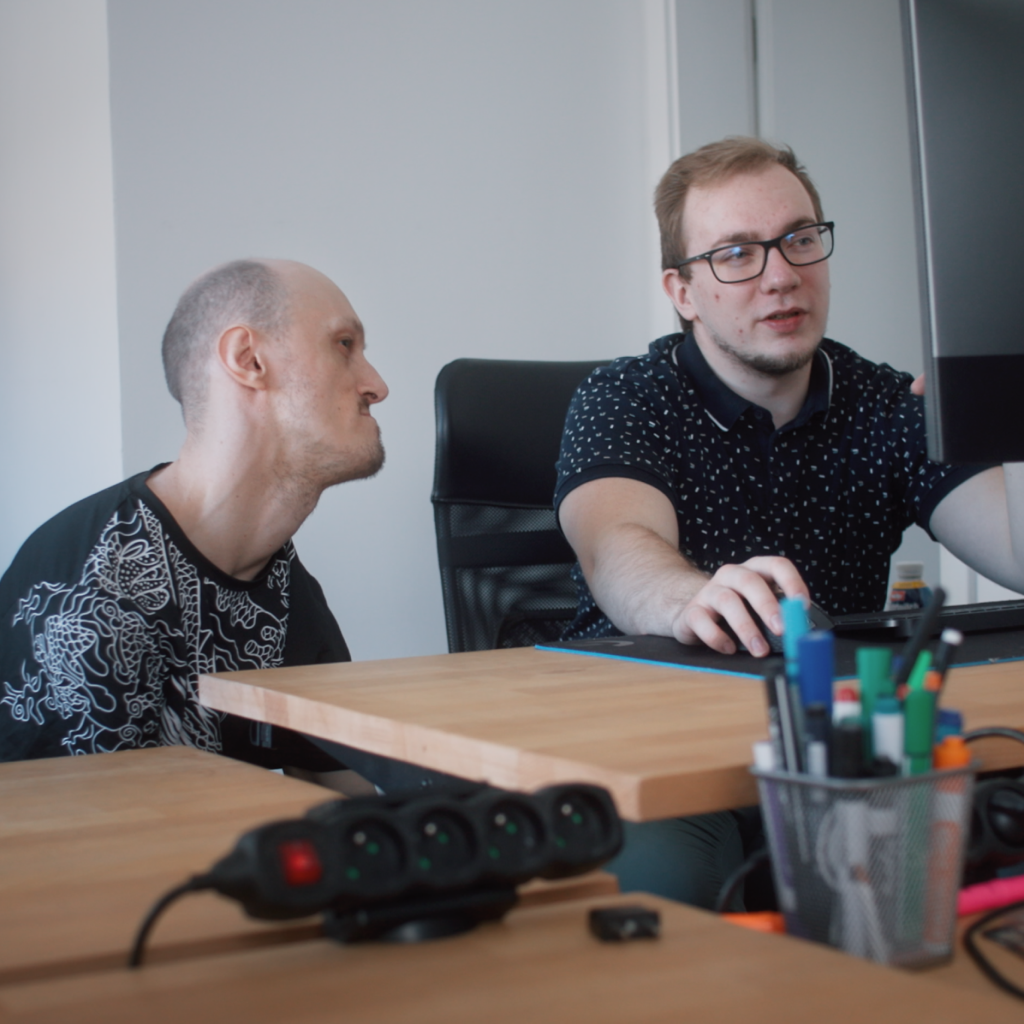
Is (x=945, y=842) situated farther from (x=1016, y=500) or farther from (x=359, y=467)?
(x=359, y=467)

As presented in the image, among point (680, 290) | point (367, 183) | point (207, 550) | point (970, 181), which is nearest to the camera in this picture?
point (970, 181)

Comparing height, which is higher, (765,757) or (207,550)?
(207,550)

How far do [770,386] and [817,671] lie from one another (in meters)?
1.22

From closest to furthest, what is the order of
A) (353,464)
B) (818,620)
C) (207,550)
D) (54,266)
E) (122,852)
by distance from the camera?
1. (122,852)
2. (818,620)
3. (207,550)
4. (353,464)
5. (54,266)

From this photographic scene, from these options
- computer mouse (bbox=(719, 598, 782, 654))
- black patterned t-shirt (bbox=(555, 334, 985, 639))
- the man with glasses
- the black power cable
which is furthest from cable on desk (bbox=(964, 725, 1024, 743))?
black patterned t-shirt (bbox=(555, 334, 985, 639))

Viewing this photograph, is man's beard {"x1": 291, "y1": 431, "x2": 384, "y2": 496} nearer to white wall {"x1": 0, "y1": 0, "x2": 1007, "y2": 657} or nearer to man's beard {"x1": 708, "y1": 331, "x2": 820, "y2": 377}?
man's beard {"x1": 708, "y1": 331, "x2": 820, "y2": 377}

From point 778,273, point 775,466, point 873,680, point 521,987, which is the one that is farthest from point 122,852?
point 778,273

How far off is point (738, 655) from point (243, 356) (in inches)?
32.2

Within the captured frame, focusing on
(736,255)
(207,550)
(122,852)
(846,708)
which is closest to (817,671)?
(846,708)

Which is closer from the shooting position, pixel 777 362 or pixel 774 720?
pixel 774 720

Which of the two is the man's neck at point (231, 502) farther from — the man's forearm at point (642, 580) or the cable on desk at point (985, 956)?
the cable on desk at point (985, 956)

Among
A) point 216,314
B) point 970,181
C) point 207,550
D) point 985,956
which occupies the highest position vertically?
point 216,314

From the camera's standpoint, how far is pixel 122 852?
66cm

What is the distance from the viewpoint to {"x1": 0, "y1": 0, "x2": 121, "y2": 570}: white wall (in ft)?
7.14
